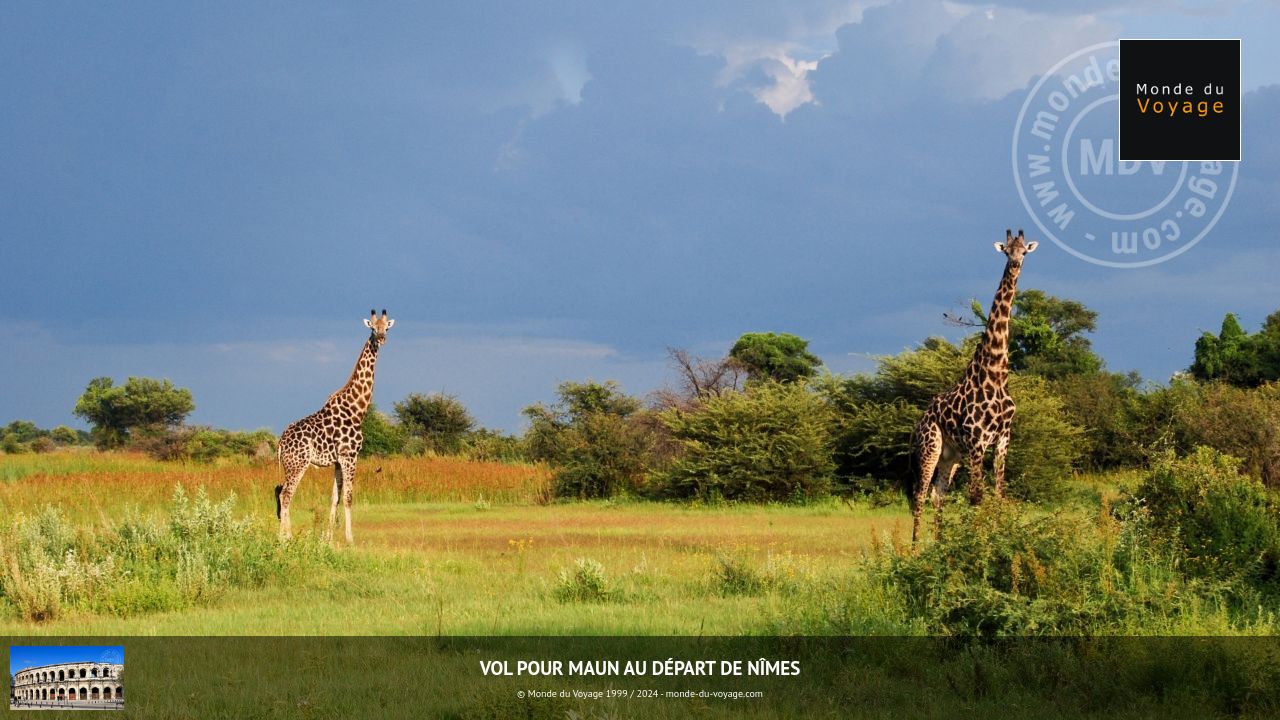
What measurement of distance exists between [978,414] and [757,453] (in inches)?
406

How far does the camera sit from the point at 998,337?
47.6 feet

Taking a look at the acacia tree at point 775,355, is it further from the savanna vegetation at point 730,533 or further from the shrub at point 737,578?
the shrub at point 737,578

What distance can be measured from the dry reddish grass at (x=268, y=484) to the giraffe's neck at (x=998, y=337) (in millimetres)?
13923

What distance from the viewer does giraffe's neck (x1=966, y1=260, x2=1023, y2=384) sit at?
Result: 14.1 metres

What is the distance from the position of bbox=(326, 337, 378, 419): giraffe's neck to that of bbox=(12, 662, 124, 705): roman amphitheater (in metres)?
9.88

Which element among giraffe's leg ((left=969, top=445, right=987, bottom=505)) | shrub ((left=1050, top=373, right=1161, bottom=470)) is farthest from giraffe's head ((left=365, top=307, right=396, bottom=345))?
shrub ((left=1050, top=373, right=1161, bottom=470))

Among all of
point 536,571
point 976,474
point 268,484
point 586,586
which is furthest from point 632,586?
point 268,484

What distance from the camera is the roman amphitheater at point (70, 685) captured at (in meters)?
6.86

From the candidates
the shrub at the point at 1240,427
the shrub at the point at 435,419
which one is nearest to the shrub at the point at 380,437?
the shrub at the point at 435,419

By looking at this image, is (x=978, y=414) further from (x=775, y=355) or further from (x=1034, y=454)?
(x=775, y=355)

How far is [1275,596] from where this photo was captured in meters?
9.09

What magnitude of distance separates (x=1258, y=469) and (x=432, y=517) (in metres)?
14.6

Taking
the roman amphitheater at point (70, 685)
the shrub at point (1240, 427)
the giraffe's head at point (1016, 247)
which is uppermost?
the giraffe's head at point (1016, 247)

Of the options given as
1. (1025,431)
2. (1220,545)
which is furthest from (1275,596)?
(1025,431)
